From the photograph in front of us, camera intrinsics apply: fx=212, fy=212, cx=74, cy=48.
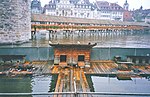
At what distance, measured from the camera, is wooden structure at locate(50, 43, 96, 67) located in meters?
17.9

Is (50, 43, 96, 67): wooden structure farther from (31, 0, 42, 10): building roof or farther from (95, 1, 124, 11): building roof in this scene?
(95, 1, 124, 11): building roof

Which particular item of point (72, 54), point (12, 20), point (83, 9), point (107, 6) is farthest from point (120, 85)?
point (107, 6)

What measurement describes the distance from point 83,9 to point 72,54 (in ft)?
253

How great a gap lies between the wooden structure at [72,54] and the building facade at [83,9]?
7026cm

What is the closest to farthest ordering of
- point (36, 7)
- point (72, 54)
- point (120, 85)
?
point (120, 85), point (72, 54), point (36, 7)

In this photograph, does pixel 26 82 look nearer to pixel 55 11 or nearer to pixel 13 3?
pixel 13 3

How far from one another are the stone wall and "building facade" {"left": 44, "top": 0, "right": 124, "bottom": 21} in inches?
2371

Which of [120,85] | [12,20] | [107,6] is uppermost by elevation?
[107,6]

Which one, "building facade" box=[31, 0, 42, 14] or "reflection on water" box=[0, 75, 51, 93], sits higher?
"building facade" box=[31, 0, 42, 14]

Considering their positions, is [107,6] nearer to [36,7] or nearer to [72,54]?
[36,7]

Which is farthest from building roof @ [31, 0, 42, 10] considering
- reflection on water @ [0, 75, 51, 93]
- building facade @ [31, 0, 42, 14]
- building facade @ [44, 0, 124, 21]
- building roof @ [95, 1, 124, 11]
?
reflection on water @ [0, 75, 51, 93]

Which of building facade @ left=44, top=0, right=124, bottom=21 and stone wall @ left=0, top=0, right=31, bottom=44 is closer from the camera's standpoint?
stone wall @ left=0, top=0, right=31, bottom=44

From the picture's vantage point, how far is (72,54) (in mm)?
17906

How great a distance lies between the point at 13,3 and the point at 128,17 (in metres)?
91.9
